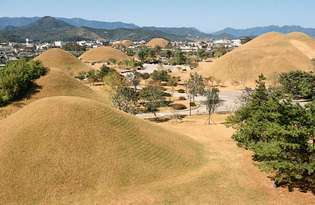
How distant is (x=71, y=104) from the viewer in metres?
39.2

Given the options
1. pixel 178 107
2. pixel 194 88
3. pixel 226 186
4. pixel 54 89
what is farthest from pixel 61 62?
pixel 226 186

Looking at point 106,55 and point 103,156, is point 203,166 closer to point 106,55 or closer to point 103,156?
point 103,156

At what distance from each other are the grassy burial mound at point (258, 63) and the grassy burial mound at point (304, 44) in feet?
14.9

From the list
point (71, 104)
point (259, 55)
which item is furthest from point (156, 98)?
point (259, 55)

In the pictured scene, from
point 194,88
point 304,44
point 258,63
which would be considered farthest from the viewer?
point 304,44

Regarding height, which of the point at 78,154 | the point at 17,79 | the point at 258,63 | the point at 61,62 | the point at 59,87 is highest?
the point at 17,79

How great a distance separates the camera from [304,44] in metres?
143

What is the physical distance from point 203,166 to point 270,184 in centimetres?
681

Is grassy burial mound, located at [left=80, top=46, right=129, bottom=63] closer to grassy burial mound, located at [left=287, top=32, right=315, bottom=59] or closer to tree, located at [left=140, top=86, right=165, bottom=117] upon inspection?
grassy burial mound, located at [left=287, top=32, right=315, bottom=59]

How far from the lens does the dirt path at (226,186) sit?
30391 mm

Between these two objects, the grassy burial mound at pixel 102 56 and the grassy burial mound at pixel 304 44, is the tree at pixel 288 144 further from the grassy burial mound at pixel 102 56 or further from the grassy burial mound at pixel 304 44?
the grassy burial mound at pixel 102 56

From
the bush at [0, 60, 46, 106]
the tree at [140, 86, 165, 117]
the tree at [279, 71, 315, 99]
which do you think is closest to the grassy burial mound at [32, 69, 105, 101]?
the bush at [0, 60, 46, 106]

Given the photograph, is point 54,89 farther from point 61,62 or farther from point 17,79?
point 61,62

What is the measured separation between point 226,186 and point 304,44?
124037 mm
